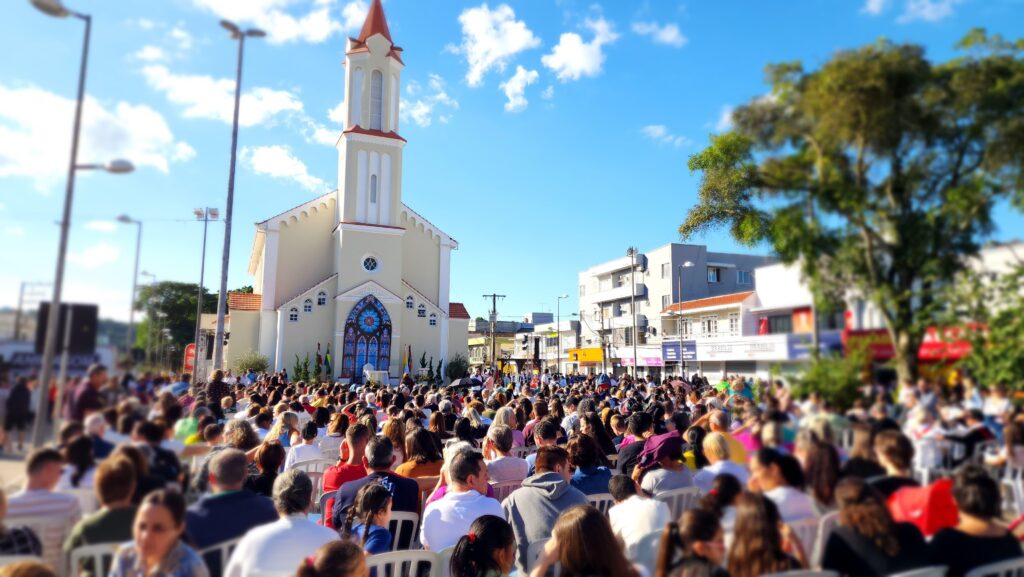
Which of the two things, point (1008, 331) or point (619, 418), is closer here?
point (1008, 331)

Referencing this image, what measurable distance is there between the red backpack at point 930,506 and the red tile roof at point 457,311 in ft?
124

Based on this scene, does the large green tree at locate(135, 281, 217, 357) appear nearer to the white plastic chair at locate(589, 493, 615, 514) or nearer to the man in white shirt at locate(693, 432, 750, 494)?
the man in white shirt at locate(693, 432, 750, 494)

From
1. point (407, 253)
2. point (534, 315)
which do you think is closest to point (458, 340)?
point (407, 253)

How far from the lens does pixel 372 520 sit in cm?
502

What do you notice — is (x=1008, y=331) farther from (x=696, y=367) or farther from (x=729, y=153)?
(x=696, y=367)

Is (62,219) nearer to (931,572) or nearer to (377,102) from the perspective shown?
(931,572)

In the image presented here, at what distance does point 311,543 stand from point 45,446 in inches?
58.5

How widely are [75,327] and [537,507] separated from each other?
403cm

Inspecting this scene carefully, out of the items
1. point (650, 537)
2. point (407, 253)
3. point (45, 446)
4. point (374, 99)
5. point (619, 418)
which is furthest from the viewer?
point (407, 253)

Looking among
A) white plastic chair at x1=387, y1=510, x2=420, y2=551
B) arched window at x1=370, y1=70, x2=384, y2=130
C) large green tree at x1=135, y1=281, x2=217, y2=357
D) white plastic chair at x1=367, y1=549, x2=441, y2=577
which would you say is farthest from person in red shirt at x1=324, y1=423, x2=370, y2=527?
arched window at x1=370, y1=70, x2=384, y2=130

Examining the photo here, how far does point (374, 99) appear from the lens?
3691 centimetres

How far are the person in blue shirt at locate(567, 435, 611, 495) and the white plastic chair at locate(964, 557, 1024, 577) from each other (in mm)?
4315

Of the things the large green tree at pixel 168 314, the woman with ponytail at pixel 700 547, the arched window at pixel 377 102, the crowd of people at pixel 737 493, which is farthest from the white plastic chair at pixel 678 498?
the arched window at pixel 377 102

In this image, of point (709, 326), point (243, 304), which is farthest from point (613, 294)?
point (709, 326)
